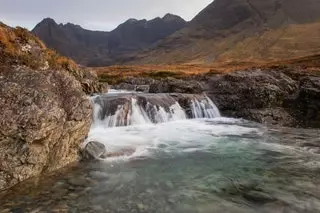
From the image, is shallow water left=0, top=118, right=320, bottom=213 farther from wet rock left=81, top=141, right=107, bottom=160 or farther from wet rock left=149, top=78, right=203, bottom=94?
wet rock left=149, top=78, right=203, bottom=94

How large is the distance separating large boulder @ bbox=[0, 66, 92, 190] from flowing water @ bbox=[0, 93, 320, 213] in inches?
27.2

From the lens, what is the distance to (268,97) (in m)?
28.8

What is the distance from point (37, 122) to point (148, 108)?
14363mm

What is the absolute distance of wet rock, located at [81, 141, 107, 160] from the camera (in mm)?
14648

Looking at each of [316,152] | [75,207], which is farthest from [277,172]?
[75,207]

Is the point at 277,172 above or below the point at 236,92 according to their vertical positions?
below

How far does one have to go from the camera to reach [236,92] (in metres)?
29.9

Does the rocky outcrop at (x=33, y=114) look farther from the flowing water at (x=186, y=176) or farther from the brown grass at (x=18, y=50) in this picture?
the flowing water at (x=186, y=176)

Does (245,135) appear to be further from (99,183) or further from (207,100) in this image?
(99,183)

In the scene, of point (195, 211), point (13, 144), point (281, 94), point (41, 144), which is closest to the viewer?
point (195, 211)

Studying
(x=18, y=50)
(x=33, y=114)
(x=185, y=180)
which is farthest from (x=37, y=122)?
(x=185, y=180)

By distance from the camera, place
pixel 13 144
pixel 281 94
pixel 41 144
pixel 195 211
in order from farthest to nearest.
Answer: pixel 281 94 < pixel 41 144 < pixel 13 144 < pixel 195 211

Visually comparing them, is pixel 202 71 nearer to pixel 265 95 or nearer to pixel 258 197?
pixel 265 95

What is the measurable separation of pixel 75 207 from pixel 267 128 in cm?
1738
